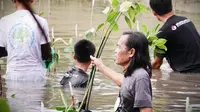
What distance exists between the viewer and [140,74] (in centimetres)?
416

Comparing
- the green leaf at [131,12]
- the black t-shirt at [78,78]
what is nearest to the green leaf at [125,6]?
the green leaf at [131,12]

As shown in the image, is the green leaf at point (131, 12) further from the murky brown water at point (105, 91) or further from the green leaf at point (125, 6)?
the murky brown water at point (105, 91)

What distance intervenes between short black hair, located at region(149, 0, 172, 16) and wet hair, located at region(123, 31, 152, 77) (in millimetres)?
3123

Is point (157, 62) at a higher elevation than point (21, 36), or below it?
below

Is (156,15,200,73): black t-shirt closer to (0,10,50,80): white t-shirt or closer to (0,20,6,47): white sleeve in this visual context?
(0,10,50,80): white t-shirt

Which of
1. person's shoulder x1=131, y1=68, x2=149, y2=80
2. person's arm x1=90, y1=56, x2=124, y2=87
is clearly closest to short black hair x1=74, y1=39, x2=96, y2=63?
person's arm x1=90, y1=56, x2=124, y2=87

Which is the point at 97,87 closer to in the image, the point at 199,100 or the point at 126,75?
the point at 199,100

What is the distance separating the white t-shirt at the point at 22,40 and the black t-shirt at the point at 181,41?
240 centimetres

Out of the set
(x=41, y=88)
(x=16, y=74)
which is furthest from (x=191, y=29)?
(x=16, y=74)

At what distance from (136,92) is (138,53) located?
350 mm

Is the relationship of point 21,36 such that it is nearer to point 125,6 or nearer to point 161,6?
point 125,6

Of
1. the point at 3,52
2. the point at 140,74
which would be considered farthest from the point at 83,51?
the point at 140,74

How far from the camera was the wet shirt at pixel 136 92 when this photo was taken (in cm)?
407

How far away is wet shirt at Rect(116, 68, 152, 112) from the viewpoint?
407cm
